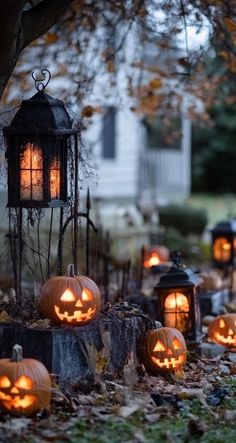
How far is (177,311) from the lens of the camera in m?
9.05

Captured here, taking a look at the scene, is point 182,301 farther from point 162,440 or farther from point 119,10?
point 119,10

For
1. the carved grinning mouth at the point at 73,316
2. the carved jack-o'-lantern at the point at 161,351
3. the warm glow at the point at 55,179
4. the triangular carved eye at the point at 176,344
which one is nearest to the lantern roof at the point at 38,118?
the warm glow at the point at 55,179

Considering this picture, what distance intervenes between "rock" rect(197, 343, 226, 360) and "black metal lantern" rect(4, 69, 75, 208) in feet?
7.08

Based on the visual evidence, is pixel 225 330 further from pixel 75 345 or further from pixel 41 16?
pixel 41 16

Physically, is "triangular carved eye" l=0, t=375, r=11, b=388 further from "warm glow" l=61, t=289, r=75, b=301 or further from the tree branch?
the tree branch

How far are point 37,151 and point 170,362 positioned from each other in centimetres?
207

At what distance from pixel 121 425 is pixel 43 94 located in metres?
2.89

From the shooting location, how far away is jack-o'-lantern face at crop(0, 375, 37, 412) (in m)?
6.42

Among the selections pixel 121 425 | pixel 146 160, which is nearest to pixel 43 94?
pixel 121 425

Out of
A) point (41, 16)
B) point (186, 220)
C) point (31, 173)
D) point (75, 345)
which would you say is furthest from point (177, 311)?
point (186, 220)

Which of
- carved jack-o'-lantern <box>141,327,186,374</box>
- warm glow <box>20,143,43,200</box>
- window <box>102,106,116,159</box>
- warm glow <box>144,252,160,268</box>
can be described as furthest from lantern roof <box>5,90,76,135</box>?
window <box>102,106,116,159</box>

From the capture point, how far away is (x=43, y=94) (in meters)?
7.72

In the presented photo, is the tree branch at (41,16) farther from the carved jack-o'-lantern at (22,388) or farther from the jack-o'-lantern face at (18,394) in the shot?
the jack-o'-lantern face at (18,394)

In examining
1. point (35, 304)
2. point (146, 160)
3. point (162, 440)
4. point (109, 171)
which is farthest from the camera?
point (146, 160)
